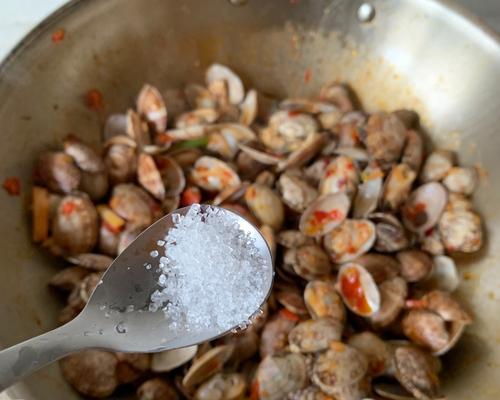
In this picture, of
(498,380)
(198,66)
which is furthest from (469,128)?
(198,66)

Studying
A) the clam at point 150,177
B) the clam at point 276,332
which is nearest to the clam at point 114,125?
the clam at point 150,177

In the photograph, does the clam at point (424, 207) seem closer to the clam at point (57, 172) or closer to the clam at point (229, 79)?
the clam at point (229, 79)

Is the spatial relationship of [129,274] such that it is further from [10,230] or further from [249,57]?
[249,57]

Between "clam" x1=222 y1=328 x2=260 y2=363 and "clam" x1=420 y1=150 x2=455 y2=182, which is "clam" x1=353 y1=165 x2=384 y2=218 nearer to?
"clam" x1=420 y1=150 x2=455 y2=182

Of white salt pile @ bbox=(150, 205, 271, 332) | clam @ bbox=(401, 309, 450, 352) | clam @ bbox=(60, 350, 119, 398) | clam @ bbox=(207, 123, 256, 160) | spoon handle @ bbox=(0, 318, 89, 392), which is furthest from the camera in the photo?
clam @ bbox=(207, 123, 256, 160)

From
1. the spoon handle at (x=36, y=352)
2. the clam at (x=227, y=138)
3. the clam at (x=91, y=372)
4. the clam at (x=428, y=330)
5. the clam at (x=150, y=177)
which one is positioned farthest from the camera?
the clam at (x=227, y=138)

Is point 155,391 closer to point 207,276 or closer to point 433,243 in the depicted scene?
point 207,276

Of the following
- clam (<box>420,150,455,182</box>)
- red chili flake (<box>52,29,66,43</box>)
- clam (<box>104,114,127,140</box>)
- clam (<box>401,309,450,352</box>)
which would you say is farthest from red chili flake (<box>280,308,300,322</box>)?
red chili flake (<box>52,29,66,43</box>)
